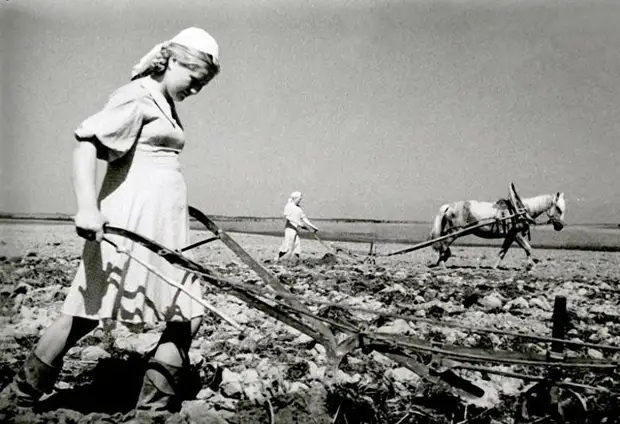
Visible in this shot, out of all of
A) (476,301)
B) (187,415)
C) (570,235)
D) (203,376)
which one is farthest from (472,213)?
(570,235)

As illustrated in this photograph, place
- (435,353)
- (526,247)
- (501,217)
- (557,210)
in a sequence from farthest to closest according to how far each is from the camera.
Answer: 1. (557,210)
2. (501,217)
3. (526,247)
4. (435,353)

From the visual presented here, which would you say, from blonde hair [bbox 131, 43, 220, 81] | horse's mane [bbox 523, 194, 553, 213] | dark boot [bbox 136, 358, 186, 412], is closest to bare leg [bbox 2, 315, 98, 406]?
dark boot [bbox 136, 358, 186, 412]

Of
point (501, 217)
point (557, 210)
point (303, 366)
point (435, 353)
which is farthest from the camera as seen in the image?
point (557, 210)

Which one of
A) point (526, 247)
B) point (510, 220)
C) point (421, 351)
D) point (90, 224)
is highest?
point (510, 220)

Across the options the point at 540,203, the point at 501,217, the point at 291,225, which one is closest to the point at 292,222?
the point at 291,225

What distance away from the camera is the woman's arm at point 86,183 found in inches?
80.8

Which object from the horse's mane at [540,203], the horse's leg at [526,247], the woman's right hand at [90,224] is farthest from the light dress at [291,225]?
the woman's right hand at [90,224]

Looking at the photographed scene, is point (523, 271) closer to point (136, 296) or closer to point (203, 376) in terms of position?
point (203, 376)

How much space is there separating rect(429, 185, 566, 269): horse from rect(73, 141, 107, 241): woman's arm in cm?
885

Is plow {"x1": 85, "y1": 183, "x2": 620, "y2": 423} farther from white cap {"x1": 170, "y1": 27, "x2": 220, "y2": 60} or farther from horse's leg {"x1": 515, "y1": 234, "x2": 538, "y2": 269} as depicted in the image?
horse's leg {"x1": 515, "y1": 234, "x2": 538, "y2": 269}

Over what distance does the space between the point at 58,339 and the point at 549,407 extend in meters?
1.72

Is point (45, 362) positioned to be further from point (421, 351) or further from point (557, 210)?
point (557, 210)

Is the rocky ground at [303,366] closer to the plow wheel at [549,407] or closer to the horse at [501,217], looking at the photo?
the plow wheel at [549,407]

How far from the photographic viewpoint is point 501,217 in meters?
10.7
